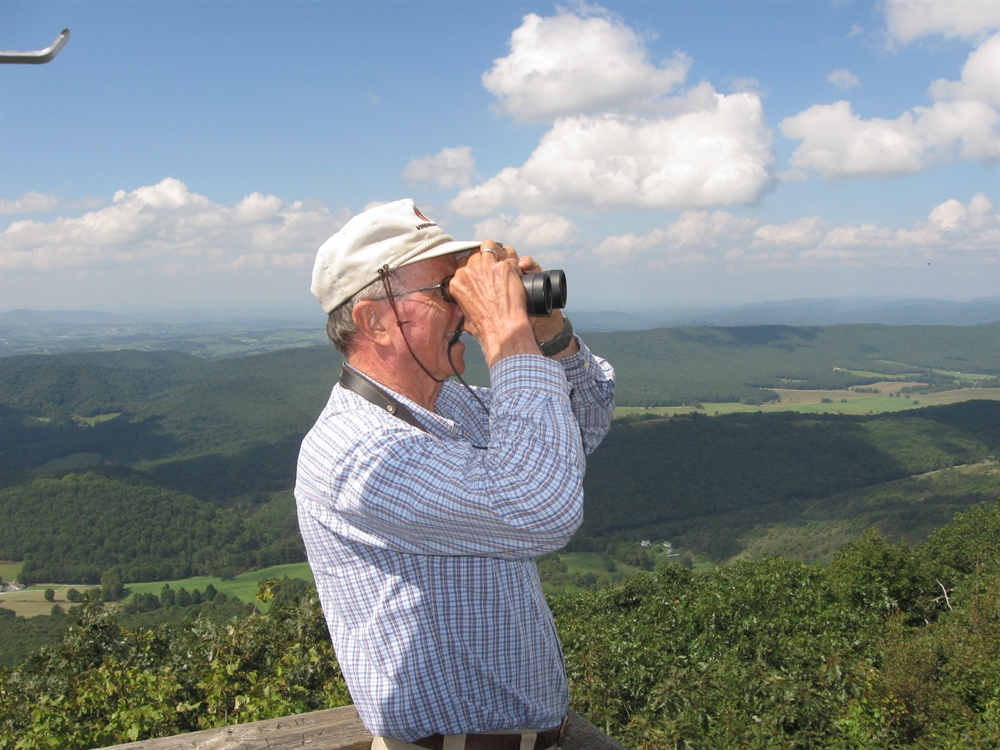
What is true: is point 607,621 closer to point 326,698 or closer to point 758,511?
point 326,698

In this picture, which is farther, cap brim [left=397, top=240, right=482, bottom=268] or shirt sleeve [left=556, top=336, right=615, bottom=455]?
shirt sleeve [left=556, top=336, right=615, bottom=455]

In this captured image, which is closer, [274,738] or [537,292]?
[537,292]

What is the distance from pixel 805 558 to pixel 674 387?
80.9 m

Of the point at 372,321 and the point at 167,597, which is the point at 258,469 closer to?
the point at 167,597

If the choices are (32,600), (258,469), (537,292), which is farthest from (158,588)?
(537,292)

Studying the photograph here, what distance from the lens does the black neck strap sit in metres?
1.35

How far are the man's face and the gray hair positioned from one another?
0.02m

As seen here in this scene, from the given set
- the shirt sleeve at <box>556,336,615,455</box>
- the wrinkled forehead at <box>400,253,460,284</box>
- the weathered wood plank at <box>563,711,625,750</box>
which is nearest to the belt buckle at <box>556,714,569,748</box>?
the weathered wood plank at <box>563,711,625,750</box>

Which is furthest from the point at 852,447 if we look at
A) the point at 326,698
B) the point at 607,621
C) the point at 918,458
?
the point at 326,698

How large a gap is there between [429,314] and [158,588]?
5182cm

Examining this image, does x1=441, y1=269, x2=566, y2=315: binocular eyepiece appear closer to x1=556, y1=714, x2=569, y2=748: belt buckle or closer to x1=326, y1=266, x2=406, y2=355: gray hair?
x1=326, y1=266, x2=406, y2=355: gray hair

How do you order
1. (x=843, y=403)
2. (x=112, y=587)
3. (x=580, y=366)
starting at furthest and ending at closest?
(x=843, y=403), (x=112, y=587), (x=580, y=366)

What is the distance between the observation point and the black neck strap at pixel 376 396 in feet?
4.44

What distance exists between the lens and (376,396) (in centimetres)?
136
